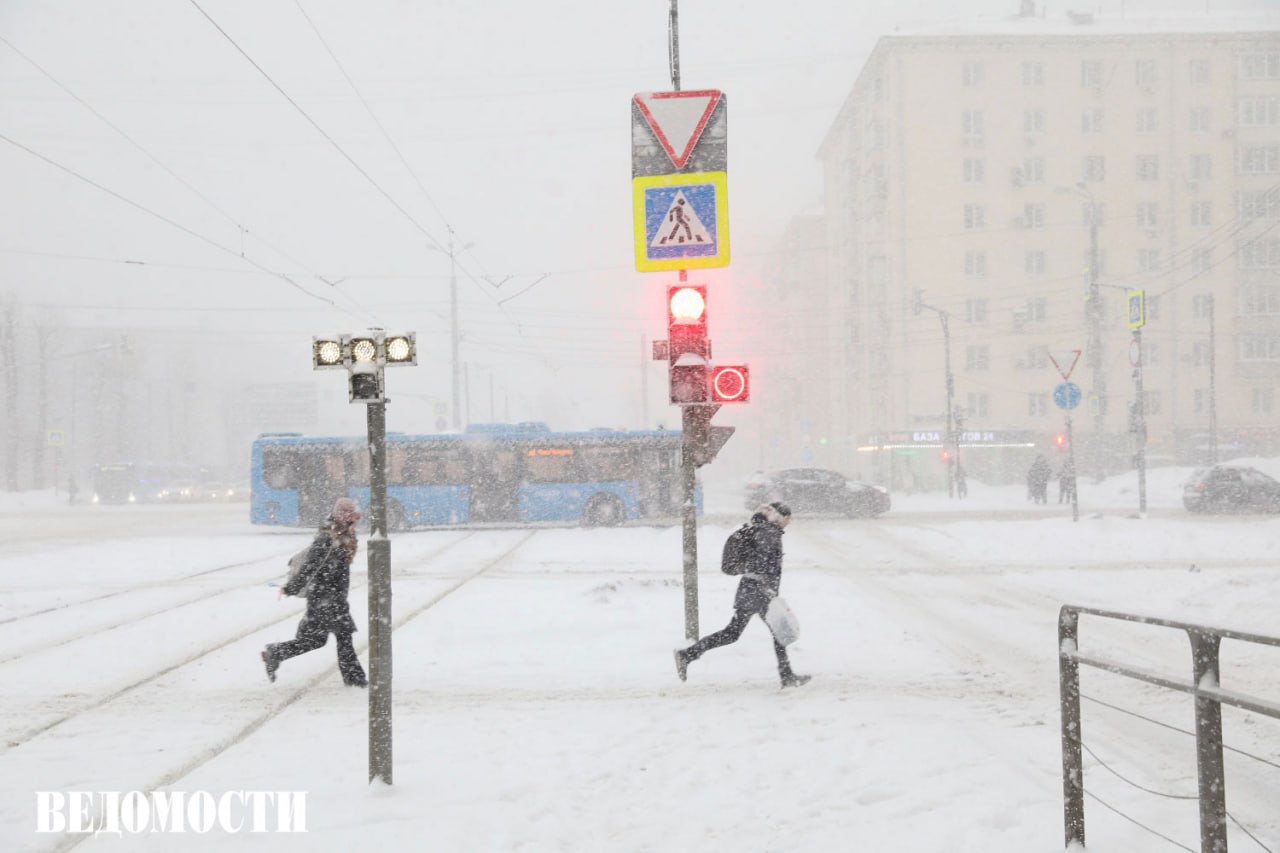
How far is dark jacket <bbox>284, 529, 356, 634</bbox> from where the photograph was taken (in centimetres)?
774

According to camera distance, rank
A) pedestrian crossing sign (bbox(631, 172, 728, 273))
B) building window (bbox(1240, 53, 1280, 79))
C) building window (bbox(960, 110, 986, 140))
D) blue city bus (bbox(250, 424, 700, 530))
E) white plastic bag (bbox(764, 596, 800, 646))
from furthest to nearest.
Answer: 1. building window (bbox(1240, 53, 1280, 79))
2. building window (bbox(960, 110, 986, 140))
3. blue city bus (bbox(250, 424, 700, 530))
4. pedestrian crossing sign (bbox(631, 172, 728, 273))
5. white plastic bag (bbox(764, 596, 800, 646))

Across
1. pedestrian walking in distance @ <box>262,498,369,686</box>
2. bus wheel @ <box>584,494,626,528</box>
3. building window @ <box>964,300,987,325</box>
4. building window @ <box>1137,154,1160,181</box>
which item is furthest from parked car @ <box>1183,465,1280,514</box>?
building window @ <box>1137,154,1160,181</box>

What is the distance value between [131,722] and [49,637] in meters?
4.57

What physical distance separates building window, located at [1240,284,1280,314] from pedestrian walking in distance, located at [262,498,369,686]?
197 feet

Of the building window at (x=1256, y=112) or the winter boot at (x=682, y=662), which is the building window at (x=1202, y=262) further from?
the winter boot at (x=682, y=662)

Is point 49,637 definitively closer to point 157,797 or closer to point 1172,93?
point 157,797

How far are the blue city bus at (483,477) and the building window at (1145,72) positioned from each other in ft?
148

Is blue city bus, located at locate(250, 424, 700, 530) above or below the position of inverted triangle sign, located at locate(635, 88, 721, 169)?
below

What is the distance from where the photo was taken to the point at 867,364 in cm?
6088

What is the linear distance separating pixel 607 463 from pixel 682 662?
61.2 ft

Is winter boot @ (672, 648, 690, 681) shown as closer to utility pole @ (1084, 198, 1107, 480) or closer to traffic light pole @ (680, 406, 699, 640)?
traffic light pole @ (680, 406, 699, 640)

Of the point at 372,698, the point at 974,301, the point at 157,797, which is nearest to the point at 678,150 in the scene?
the point at 372,698

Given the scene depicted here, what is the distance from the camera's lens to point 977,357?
5538cm

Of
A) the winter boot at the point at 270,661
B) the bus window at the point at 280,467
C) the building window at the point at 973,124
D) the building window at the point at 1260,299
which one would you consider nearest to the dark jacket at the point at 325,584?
the winter boot at the point at 270,661
